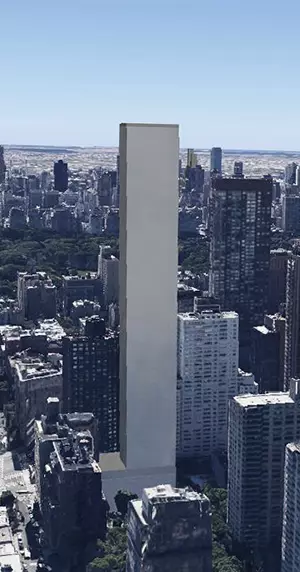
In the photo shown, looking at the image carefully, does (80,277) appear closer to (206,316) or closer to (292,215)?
(292,215)

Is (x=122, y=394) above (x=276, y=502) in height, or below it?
above

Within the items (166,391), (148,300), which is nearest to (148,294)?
(148,300)

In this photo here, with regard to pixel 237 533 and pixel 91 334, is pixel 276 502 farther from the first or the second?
pixel 91 334

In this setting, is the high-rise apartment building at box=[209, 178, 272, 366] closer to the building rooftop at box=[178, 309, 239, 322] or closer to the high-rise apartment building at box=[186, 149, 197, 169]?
the building rooftop at box=[178, 309, 239, 322]

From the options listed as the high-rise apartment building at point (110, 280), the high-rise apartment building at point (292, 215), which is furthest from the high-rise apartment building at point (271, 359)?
the high-rise apartment building at point (292, 215)

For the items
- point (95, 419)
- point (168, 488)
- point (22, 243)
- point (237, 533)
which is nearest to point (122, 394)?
point (95, 419)

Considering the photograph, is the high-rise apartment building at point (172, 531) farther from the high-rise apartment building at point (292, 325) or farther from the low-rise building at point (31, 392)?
the high-rise apartment building at point (292, 325)
